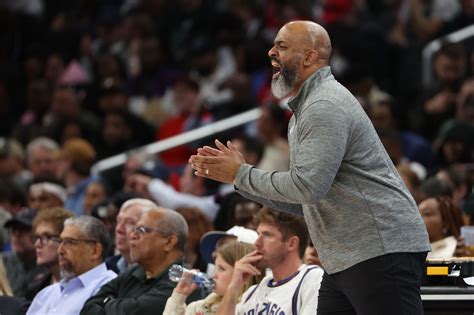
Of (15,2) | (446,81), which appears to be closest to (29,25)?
(15,2)

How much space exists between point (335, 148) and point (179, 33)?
38.1 ft

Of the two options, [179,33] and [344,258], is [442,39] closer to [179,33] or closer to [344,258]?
[179,33]

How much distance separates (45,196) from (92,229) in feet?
9.73

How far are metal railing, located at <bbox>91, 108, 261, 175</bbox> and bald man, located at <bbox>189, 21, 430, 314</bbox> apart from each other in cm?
798

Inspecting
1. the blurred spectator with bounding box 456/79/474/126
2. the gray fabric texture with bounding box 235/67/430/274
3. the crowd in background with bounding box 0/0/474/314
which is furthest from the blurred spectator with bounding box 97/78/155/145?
the gray fabric texture with bounding box 235/67/430/274

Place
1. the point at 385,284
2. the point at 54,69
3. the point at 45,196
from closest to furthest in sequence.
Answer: the point at 385,284
the point at 45,196
the point at 54,69

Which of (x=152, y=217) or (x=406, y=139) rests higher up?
(x=152, y=217)

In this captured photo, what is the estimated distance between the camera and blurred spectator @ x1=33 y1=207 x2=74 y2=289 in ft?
28.6

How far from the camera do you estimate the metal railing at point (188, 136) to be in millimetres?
13555

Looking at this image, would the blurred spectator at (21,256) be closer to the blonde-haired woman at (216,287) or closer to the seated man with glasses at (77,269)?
the seated man with glasses at (77,269)

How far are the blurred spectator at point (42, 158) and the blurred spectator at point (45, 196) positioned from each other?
1476mm

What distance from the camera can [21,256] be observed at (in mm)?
9922

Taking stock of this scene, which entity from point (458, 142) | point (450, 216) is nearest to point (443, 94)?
point (458, 142)

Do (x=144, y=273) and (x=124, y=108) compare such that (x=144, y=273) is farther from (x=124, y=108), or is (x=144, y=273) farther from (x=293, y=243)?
(x=124, y=108)
